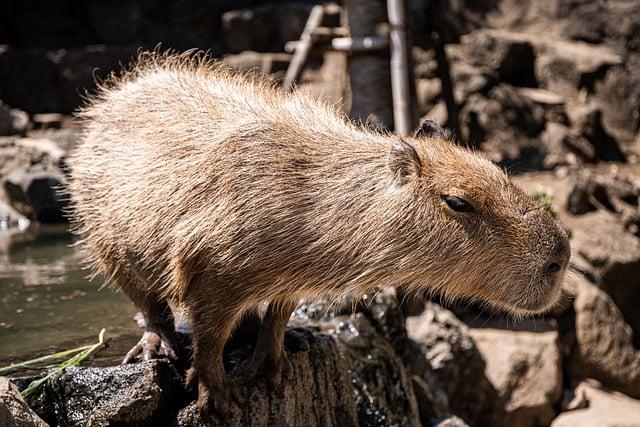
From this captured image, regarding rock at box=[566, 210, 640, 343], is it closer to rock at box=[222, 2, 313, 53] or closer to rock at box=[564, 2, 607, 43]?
rock at box=[564, 2, 607, 43]

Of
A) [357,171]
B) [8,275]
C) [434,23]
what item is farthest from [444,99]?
[357,171]

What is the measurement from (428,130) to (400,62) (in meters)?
4.61

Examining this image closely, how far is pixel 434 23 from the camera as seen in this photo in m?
10.9

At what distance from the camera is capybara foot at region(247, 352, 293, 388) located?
3.59 metres

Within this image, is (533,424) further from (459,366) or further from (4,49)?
(4,49)

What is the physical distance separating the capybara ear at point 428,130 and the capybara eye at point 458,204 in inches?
15.8

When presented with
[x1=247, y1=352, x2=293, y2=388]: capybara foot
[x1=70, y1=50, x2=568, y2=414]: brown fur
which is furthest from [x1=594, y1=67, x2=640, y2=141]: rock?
[x1=247, y1=352, x2=293, y2=388]: capybara foot

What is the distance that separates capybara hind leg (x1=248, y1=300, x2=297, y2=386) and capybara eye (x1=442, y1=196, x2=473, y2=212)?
27.0 inches

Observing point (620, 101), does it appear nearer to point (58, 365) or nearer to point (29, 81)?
point (29, 81)

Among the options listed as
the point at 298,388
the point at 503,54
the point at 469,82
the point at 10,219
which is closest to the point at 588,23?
the point at 503,54

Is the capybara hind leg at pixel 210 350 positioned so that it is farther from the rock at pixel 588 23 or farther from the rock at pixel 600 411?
the rock at pixel 588 23

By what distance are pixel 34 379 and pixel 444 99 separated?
7.31 m

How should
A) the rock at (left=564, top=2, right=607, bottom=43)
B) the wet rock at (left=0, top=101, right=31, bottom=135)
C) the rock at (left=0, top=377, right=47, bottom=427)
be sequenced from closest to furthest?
the rock at (left=0, top=377, right=47, bottom=427), the wet rock at (left=0, top=101, right=31, bottom=135), the rock at (left=564, top=2, right=607, bottom=43)

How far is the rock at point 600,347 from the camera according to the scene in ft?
23.4
